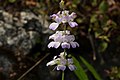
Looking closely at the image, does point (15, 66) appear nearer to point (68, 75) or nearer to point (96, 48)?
point (68, 75)

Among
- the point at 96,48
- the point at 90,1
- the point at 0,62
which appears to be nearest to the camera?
the point at 0,62

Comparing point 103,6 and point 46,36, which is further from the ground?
point 103,6

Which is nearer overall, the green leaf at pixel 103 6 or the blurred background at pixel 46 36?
the blurred background at pixel 46 36

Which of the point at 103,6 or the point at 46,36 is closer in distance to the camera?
the point at 46,36

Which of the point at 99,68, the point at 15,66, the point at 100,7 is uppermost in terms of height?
the point at 100,7

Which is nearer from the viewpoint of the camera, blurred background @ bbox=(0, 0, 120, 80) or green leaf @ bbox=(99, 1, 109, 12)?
blurred background @ bbox=(0, 0, 120, 80)

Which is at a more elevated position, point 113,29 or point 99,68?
point 113,29

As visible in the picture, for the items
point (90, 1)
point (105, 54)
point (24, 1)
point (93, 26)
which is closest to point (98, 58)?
point (105, 54)

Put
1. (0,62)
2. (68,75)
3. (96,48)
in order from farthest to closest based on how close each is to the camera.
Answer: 1. (96,48)
2. (68,75)
3. (0,62)
